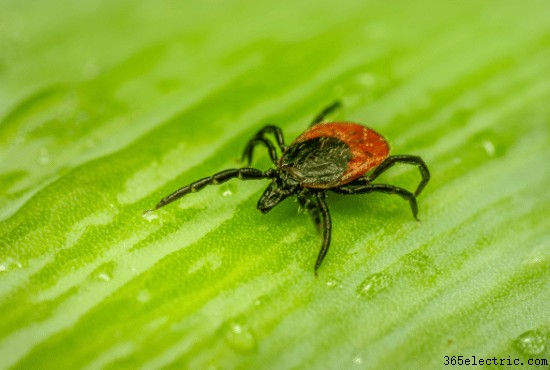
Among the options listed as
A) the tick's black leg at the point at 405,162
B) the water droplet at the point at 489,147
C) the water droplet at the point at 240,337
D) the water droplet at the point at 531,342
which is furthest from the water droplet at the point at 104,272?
the water droplet at the point at 489,147

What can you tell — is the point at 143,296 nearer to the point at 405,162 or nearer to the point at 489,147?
the point at 405,162

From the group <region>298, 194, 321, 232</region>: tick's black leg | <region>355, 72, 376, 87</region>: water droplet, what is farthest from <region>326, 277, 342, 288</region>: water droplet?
<region>355, 72, 376, 87</region>: water droplet

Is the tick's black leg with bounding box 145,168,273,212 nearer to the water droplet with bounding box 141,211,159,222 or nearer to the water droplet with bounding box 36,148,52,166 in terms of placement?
the water droplet with bounding box 141,211,159,222

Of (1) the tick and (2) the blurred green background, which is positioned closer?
(2) the blurred green background

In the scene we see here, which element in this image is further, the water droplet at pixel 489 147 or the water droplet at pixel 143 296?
the water droplet at pixel 489 147

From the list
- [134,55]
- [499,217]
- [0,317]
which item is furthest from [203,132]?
[499,217]

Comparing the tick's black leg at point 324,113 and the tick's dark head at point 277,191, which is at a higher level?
the tick's black leg at point 324,113

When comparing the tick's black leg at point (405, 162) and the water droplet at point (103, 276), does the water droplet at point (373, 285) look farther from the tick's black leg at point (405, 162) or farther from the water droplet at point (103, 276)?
the water droplet at point (103, 276)
